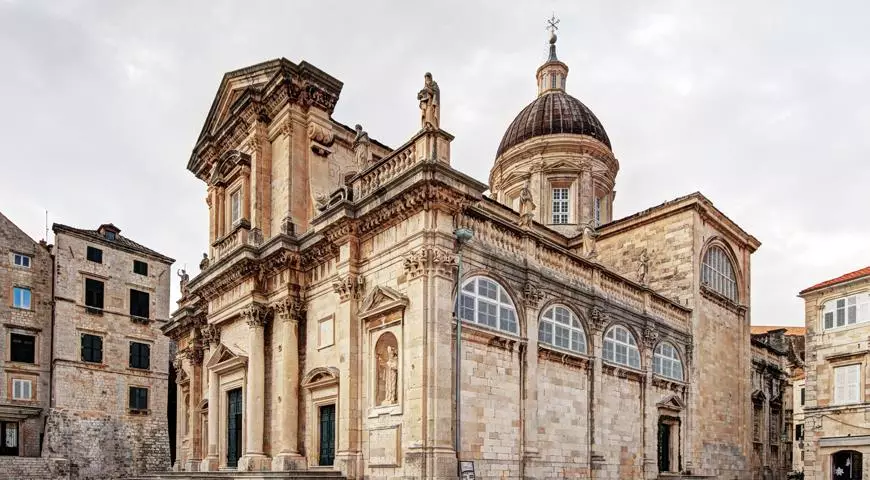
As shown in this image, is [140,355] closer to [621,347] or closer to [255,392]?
[255,392]

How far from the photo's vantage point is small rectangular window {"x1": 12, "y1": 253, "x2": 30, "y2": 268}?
3691 centimetres

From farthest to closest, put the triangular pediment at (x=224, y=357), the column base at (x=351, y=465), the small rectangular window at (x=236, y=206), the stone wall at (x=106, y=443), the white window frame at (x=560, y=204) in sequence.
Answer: the stone wall at (x=106, y=443), the white window frame at (x=560, y=204), the small rectangular window at (x=236, y=206), the triangular pediment at (x=224, y=357), the column base at (x=351, y=465)

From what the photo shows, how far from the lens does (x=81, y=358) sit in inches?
1474

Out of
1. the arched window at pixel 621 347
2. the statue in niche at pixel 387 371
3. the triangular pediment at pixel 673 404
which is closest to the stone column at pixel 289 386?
the statue in niche at pixel 387 371

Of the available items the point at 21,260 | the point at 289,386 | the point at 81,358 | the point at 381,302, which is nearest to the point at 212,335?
the point at 289,386

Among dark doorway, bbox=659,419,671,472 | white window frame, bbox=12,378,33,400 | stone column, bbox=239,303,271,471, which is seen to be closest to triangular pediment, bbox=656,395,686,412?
dark doorway, bbox=659,419,671,472

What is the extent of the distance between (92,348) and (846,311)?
125 ft

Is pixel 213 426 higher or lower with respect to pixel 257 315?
lower

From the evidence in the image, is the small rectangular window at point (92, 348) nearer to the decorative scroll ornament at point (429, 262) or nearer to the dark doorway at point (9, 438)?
the dark doorway at point (9, 438)

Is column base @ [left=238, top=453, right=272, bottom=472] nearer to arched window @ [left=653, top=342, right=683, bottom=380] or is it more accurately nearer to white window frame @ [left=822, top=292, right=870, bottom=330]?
arched window @ [left=653, top=342, right=683, bottom=380]

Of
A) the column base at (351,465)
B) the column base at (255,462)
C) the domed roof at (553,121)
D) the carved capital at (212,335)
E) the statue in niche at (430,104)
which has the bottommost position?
the column base at (255,462)

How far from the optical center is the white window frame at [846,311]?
2809 centimetres

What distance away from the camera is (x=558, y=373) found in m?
19.1

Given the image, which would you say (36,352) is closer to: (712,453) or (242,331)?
(242,331)
